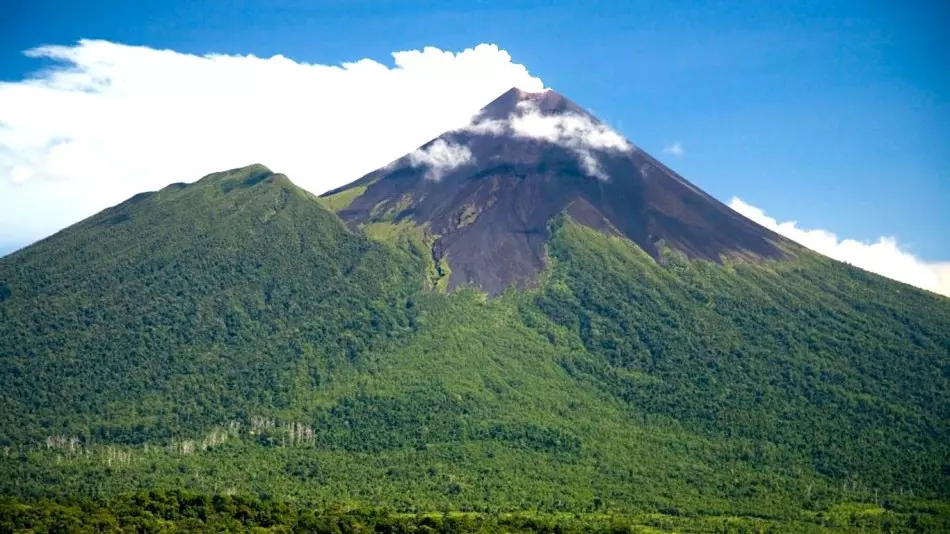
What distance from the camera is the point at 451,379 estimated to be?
425ft

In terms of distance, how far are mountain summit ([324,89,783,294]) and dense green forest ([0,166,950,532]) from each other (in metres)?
4.73

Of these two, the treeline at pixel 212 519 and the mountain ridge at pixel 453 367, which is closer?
the treeline at pixel 212 519

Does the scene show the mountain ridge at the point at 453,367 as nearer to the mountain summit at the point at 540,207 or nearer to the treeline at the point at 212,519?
the mountain summit at the point at 540,207

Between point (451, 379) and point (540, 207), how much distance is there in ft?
190

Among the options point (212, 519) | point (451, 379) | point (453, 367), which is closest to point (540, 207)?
point (453, 367)

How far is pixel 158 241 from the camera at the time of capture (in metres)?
170

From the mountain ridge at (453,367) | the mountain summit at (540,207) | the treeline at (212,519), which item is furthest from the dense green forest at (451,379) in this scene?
the mountain summit at (540,207)

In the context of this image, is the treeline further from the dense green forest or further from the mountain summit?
the mountain summit

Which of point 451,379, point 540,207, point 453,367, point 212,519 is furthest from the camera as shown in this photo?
point 540,207

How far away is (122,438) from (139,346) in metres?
26.0

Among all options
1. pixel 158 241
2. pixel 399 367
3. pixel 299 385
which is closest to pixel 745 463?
pixel 399 367

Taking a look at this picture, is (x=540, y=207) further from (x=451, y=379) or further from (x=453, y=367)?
(x=451, y=379)

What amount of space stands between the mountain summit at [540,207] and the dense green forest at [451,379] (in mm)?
4730

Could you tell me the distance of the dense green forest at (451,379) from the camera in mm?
104562
